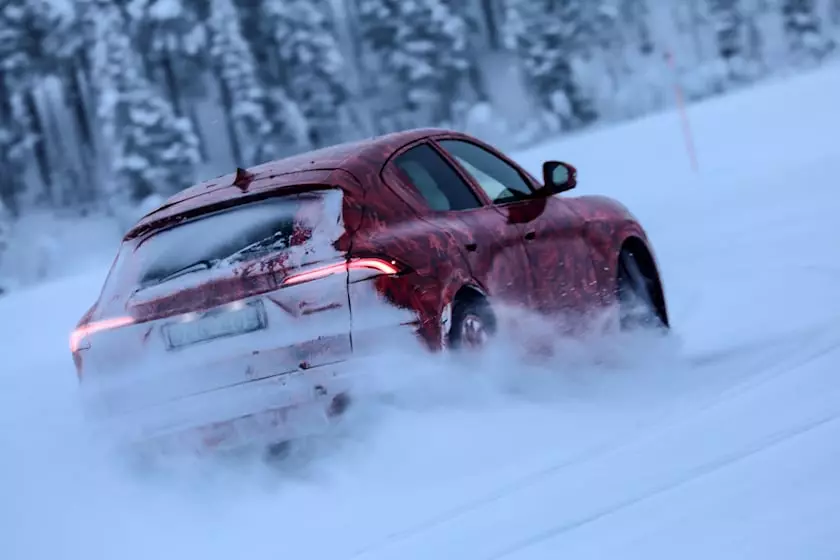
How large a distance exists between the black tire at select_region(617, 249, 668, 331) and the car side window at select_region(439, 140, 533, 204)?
38.5 inches

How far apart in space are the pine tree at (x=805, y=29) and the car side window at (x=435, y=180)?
60735 mm

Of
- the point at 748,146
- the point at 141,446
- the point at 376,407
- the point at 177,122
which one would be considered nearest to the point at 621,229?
the point at 376,407

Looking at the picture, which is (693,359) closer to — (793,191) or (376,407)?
(376,407)

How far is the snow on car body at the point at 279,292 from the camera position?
19.1ft

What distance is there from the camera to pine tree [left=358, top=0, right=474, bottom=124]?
192 feet

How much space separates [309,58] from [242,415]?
172 feet

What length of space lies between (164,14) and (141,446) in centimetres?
5075

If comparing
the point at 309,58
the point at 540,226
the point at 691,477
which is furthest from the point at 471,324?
the point at 309,58

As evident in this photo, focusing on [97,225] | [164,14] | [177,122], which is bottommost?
[97,225]

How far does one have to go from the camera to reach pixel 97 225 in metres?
62.0

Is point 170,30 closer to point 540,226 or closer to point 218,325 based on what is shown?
point 540,226

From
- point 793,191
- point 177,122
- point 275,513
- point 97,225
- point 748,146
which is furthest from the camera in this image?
point 97,225

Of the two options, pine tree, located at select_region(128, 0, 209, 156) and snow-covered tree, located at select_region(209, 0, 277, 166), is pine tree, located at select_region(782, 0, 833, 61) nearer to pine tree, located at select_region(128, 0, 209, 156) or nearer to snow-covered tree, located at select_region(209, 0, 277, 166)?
snow-covered tree, located at select_region(209, 0, 277, 166)

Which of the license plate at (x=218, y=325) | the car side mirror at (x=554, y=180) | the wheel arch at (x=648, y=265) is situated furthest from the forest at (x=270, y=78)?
the license plate at (x=218, y=325)
